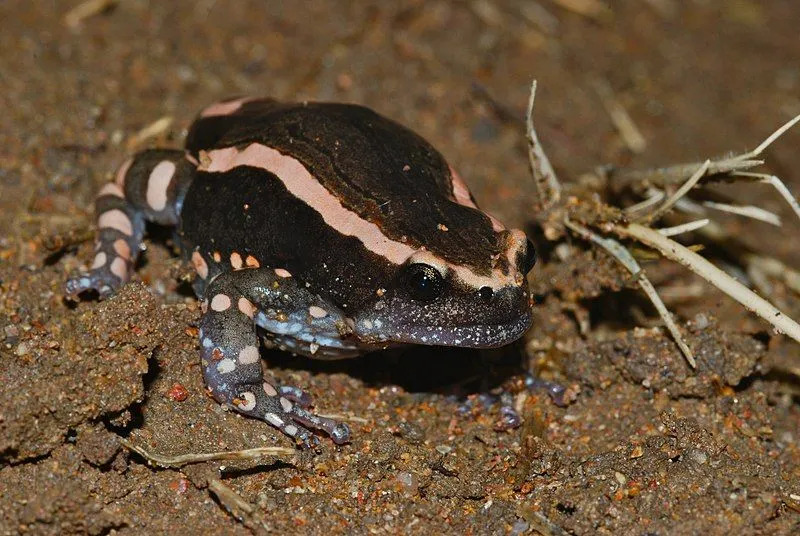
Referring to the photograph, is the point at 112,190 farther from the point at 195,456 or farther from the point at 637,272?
the point at 637,272

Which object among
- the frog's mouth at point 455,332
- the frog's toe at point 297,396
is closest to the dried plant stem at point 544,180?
the frog's mouth at point 455,332

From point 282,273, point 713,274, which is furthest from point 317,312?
point 713,274

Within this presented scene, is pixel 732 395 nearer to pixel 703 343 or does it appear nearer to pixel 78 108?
pixel 703 343

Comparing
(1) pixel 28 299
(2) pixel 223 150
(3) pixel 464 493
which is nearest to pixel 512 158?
(2) pixel 223 150

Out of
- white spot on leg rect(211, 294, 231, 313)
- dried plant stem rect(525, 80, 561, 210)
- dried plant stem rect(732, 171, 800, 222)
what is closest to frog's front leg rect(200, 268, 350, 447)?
white spot on leg rect(211, 294, 231, 313)

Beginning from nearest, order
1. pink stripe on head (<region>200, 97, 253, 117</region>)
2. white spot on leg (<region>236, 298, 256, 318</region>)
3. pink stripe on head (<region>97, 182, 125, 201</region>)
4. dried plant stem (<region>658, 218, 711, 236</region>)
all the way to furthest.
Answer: white spot on leg (<region>236, 298, 256, 318</region>)
dried plant stem (<region>658, 218, 711, 236</region>)
pink stripe on head (<region>200, 97, 253, 117</region>)
pink stripe on head (<region>97, 182, 125, 201</region>)

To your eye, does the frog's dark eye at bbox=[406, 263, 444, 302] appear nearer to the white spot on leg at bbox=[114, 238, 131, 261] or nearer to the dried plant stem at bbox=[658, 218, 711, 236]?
the dried plant stem at bbox=[658, 218, 711, 236]
